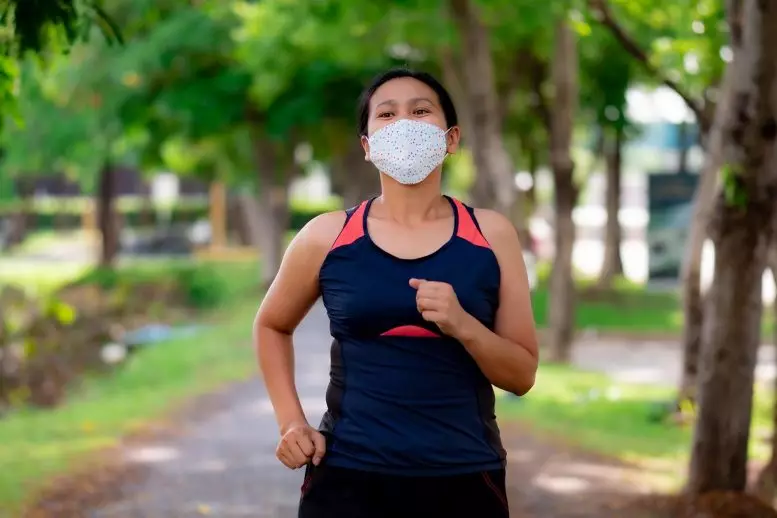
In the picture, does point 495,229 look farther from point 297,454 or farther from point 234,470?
point 234,470

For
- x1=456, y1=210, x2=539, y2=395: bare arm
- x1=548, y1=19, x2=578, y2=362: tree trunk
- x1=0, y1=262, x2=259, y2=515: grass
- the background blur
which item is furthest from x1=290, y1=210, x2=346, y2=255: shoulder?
x1=548, y1=19, x2=578, y2=362: tree trunk

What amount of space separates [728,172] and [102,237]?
973 inches

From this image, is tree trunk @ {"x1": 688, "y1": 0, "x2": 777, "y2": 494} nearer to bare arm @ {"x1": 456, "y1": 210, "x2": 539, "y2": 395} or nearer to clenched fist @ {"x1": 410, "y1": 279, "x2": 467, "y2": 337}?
bare arm @ {"x1": 456, "y1": 210, "x2": 539, "y2": 395}

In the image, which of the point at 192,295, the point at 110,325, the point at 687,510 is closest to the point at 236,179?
the point at 192,295

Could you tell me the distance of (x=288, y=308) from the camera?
3.33m

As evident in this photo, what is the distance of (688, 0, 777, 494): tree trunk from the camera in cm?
688

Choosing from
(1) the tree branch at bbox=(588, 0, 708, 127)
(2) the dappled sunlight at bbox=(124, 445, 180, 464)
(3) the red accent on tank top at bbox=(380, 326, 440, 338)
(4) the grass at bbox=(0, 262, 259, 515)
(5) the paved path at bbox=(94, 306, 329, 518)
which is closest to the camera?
(3) the red accent on tank top at bbox=(380, 326, 440, 338)

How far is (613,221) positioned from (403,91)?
25.1m

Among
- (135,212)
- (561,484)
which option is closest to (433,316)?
(561,484)

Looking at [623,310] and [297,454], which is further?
[623,310]

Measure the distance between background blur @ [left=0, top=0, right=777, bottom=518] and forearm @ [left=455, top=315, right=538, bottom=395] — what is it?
10.1 feet

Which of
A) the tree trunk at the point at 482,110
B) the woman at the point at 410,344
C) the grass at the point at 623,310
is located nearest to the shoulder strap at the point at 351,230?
the woman at the point at 410,344

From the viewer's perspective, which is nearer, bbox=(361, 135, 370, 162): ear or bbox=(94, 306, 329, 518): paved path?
bbox=(361, 135, 370, 162): ear

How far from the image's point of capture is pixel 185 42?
23.3m
